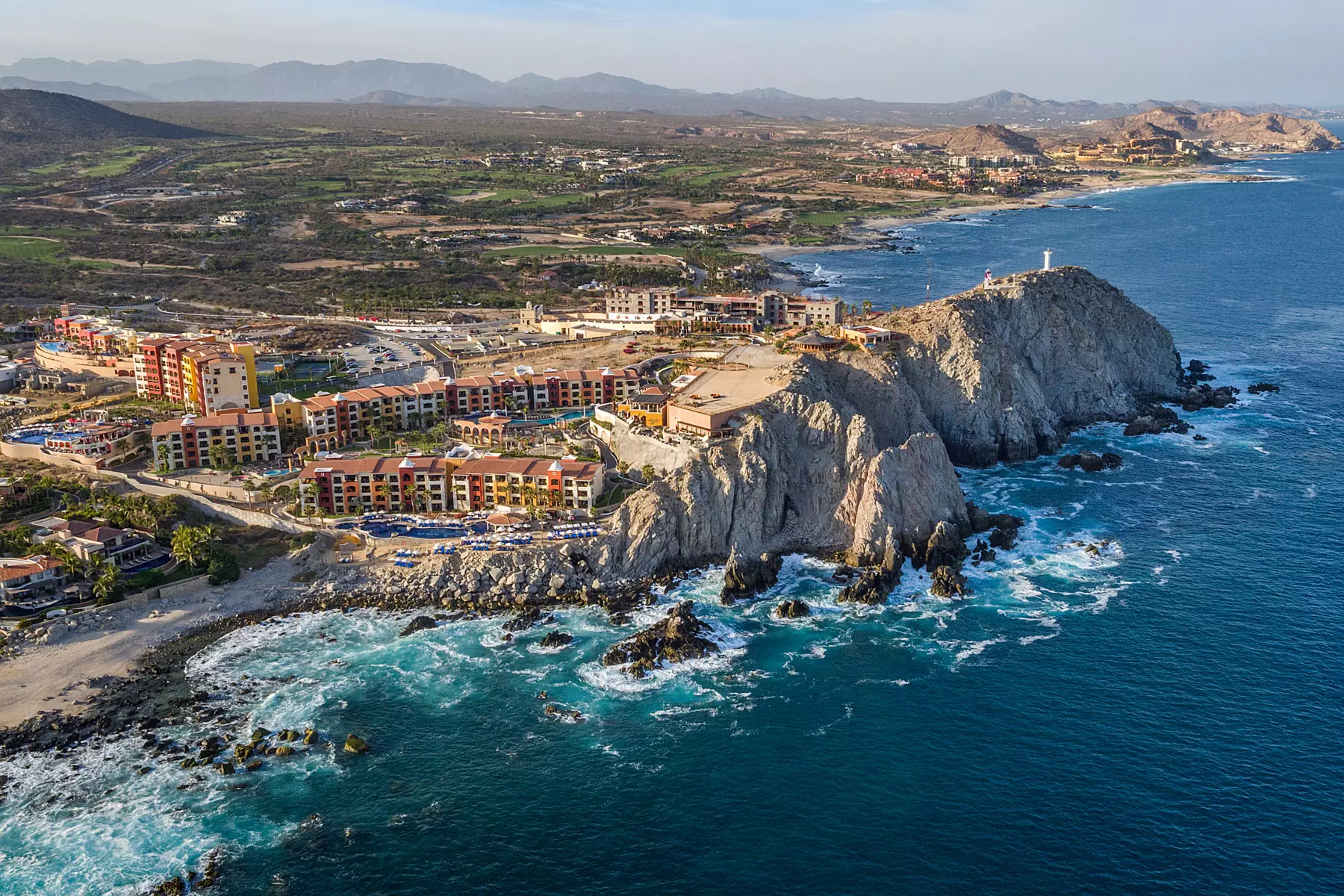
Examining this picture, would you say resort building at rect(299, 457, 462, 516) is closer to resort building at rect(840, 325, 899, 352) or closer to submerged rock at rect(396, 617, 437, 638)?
submerged rock at rect(396, 617, 437, 638)

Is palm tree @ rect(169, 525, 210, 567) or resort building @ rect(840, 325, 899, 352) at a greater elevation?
resort building @ rect(840, 325, 899, 352)

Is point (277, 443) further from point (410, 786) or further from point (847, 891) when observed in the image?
point (847, 891)

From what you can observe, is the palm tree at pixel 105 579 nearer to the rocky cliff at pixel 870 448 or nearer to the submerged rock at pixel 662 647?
the rocky cliff at pixel 870 448

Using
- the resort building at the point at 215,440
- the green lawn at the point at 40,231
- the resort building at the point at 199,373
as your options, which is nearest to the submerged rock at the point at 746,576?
the resort building at the point at 215,440

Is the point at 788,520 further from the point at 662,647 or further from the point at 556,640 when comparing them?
the point at 556,640

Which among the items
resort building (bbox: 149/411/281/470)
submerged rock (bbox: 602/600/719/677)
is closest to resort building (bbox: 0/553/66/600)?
resort building (bbox: 149/411/281/470)
